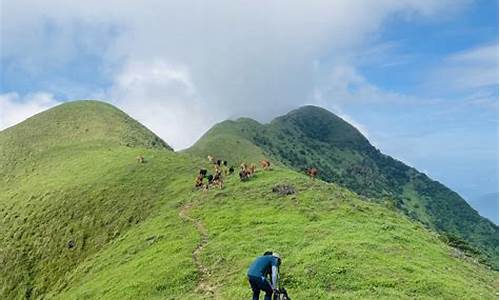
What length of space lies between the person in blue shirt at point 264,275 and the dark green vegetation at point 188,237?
15.8 feet

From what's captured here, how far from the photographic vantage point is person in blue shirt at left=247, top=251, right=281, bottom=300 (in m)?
24.4

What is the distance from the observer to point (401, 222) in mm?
49438

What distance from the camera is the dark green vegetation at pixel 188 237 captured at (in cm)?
3262

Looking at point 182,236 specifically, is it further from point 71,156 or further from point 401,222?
point 71,156

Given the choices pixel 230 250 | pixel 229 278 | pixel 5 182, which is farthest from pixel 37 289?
pixel 5 182

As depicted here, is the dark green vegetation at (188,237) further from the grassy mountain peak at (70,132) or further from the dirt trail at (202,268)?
the grassy mountain peak at (70,132)

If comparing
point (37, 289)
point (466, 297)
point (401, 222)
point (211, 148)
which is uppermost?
point (211, 148)

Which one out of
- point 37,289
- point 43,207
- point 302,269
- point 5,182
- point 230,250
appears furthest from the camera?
point 5,182

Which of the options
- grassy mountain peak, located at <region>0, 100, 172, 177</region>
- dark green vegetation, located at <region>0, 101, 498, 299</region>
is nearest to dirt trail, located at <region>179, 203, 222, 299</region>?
dark green vegetation, located at <region>0, 101, 498, 299</region>

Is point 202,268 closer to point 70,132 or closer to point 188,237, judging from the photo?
point 188,237

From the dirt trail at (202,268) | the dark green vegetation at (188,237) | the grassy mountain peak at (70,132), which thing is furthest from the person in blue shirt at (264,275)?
the grassy mountain peak at (70,132)

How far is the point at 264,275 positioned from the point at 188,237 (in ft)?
76.7

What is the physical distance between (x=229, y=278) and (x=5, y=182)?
238ft

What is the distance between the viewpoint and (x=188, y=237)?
155ft
